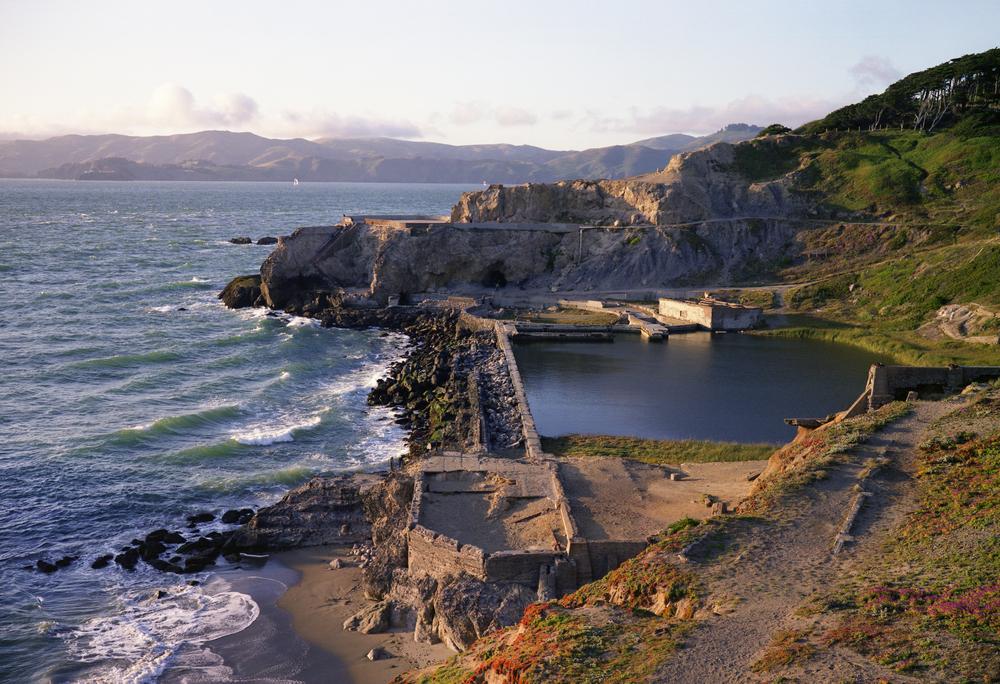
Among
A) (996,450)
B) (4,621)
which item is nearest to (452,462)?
(4,621)

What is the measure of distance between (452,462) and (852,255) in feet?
158

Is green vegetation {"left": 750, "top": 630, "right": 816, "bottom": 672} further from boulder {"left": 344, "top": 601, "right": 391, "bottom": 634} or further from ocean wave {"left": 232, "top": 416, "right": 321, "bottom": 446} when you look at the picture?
ocean wave {"left": 232, "top": 416, "right": 321, "bottom": 446}

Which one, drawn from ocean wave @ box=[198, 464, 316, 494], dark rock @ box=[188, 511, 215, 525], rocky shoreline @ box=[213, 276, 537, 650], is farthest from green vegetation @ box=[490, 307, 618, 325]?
dark rock @ box=[188, 511, 215, 525]

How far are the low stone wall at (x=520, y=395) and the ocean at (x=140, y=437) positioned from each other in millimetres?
5279

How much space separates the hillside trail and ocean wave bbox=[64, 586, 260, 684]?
40.8 ft

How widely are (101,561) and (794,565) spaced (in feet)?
63.5

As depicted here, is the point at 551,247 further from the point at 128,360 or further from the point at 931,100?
the point at 931,100

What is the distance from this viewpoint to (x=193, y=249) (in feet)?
336

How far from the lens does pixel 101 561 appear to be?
26.0 metres

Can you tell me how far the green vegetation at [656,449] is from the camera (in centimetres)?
3120

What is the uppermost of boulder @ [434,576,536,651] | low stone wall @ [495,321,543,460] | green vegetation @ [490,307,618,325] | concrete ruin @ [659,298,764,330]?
concrete ruin @ [659,298,764,330]

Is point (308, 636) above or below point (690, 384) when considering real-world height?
below

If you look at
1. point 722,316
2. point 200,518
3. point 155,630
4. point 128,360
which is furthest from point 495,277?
point 155,630

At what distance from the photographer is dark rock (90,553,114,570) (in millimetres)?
25875
